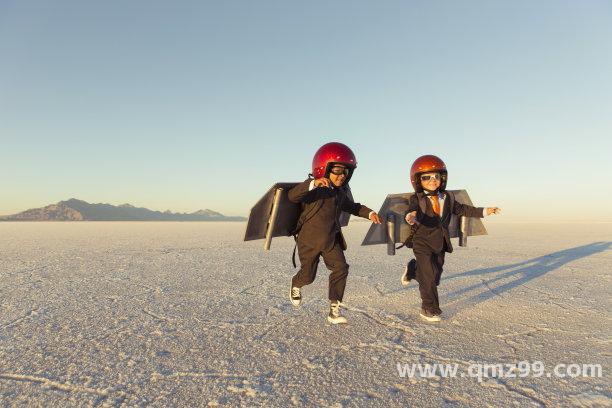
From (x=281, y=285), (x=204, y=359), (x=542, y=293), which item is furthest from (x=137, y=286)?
(x=542, y=293)

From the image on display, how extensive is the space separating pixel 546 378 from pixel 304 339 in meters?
1.77

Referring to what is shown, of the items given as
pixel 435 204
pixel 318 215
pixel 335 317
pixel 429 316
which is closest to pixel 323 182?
pixel 318 215

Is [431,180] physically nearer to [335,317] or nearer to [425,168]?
[425,168]

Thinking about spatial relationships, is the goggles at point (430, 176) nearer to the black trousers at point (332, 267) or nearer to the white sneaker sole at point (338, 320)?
the black trousers at point (332, 267)

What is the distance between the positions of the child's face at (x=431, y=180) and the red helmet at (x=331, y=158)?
3.31 feet

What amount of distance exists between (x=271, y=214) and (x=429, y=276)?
1812 millimetres

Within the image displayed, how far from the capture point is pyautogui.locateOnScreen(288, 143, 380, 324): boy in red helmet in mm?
3852

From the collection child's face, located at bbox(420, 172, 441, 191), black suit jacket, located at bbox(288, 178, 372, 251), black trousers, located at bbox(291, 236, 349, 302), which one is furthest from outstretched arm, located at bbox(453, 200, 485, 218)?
black trousers, located at bbox(291, 236, 349, 302)

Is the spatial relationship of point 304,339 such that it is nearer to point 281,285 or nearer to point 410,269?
point 410,269

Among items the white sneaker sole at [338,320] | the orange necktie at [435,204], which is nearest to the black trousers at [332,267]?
the white sneaker sole at [338,320]

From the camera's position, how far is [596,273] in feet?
24.0

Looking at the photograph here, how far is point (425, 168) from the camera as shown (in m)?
4.39

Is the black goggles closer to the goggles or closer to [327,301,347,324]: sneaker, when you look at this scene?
the goggles

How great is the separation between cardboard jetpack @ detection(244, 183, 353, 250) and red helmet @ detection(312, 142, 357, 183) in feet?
0.98
